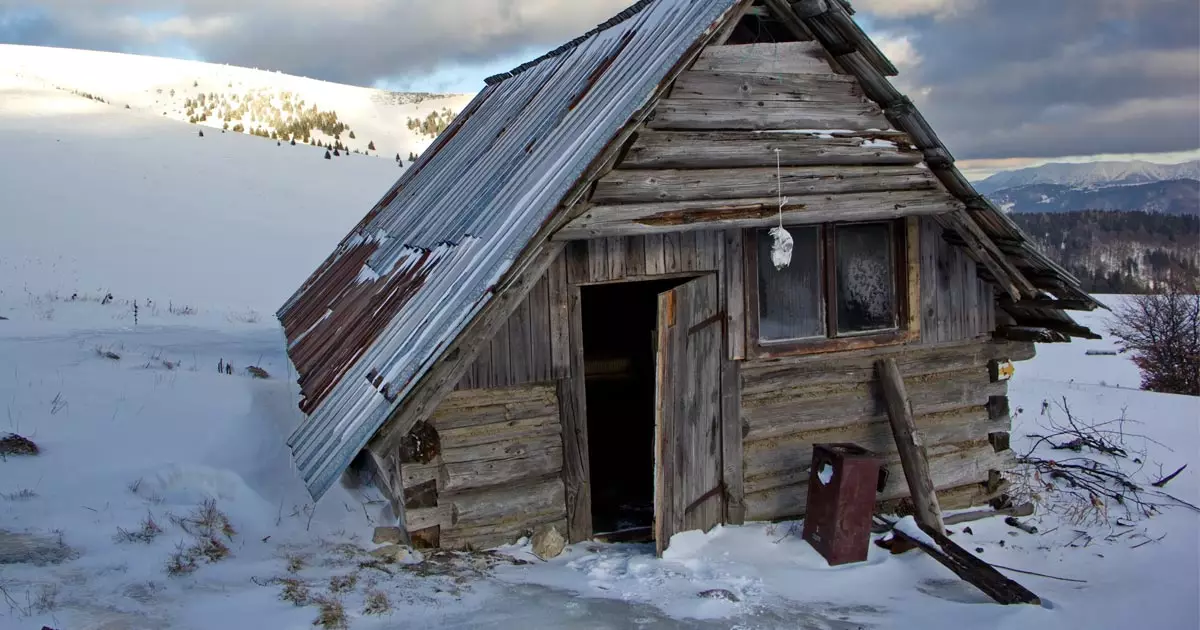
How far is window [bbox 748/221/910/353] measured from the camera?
7840 mm

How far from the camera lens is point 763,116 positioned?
7258 mm

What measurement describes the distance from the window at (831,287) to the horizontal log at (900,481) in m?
1.26

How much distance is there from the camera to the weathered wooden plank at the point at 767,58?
23.2 ft

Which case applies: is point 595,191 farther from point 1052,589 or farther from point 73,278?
point 73,278

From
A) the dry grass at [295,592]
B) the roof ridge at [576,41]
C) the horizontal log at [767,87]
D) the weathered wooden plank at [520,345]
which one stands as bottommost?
the dry grass at [295,592]

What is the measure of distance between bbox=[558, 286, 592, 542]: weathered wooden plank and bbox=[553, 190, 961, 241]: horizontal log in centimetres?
76

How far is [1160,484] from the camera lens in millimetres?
10344

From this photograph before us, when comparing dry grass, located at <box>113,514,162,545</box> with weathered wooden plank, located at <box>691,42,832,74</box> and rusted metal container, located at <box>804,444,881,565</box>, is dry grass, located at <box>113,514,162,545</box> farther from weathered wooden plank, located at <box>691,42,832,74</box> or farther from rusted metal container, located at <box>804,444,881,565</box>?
weathered wooden plank, located at <box>691,42,832,74</box>

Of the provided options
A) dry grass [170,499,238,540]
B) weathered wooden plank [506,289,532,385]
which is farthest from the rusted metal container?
dry grass [170,499,238,540]

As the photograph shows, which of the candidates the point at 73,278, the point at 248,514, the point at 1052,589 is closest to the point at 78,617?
the point at 248,514

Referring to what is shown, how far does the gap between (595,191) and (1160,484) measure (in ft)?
25.7

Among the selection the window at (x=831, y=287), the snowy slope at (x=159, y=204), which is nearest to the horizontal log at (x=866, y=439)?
the window at (x=831, y=287)

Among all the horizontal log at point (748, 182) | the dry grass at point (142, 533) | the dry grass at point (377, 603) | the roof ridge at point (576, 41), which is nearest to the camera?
the dry grass at point (377, 603)

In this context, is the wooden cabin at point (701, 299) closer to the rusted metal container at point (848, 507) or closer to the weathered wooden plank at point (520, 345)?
the weathered wooden plank at point (520, 345)
